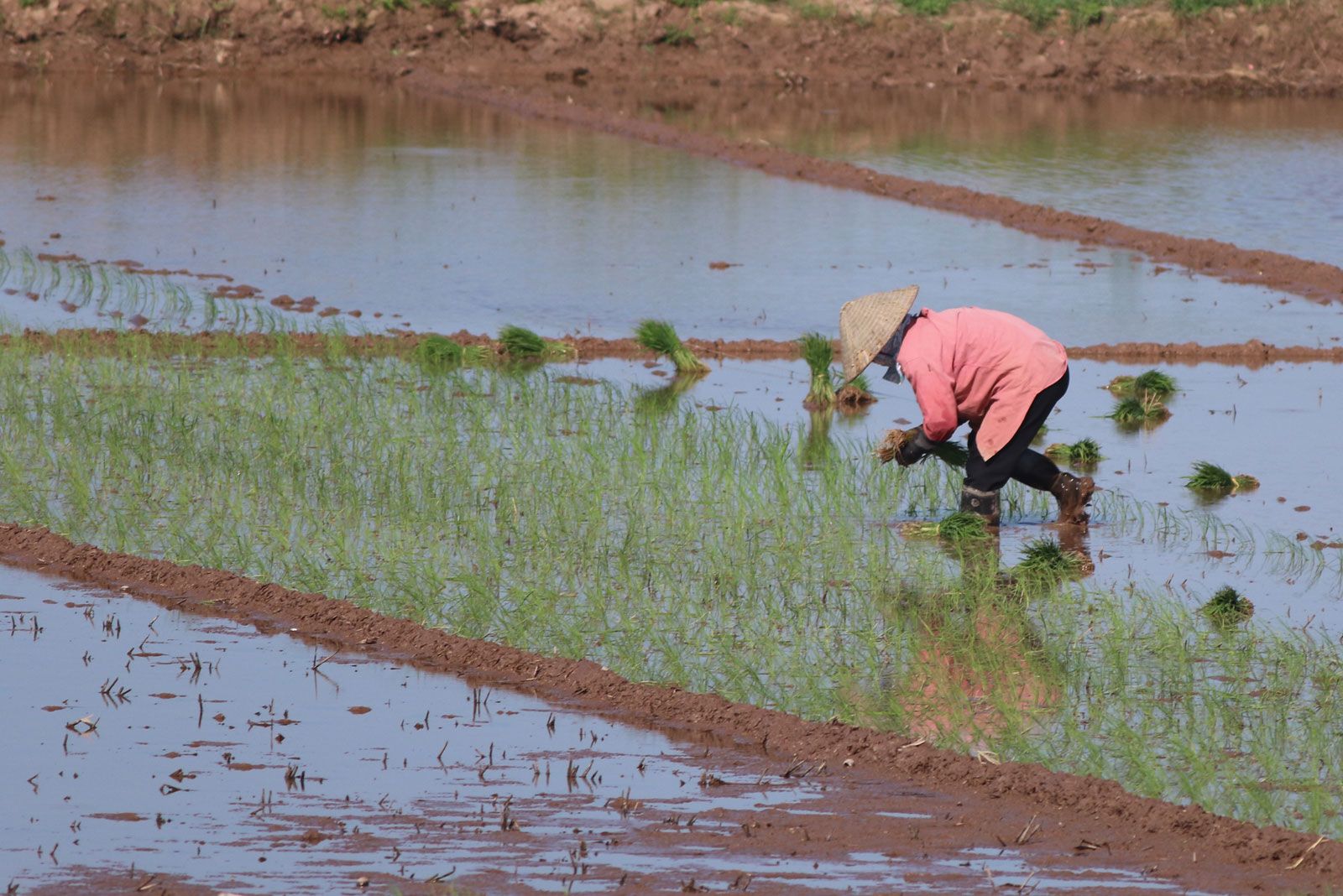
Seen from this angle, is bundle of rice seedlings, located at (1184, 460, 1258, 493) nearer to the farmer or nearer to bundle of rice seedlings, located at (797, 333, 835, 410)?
the farmer

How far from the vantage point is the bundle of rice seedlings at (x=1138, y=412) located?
28.0 feet

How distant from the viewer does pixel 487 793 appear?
13.8 feet

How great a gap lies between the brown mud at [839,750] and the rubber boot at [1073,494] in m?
2.30

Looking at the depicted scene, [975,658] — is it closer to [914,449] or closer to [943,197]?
[914,449]

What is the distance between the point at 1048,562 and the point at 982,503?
62cm

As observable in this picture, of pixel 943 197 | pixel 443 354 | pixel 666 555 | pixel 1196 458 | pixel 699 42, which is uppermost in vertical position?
pixel 699 42

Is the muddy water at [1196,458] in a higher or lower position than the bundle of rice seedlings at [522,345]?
lower

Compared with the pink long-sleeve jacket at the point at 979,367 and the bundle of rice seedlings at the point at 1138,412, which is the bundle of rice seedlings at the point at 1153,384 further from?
the pink long-sleeve jacket at the point at 979,367

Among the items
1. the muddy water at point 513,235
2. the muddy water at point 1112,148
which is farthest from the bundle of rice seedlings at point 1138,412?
the muddy water at point 1112,148

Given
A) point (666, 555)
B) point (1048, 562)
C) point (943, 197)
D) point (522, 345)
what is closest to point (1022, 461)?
point (1048, 562)

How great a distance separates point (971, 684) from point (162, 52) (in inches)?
785

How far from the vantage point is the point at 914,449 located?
6.47 metres

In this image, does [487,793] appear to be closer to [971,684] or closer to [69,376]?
[971,684]

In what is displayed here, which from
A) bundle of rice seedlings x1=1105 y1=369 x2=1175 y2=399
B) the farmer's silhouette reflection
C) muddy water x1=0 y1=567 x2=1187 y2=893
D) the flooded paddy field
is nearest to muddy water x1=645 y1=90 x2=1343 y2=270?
the flooded paddy field
